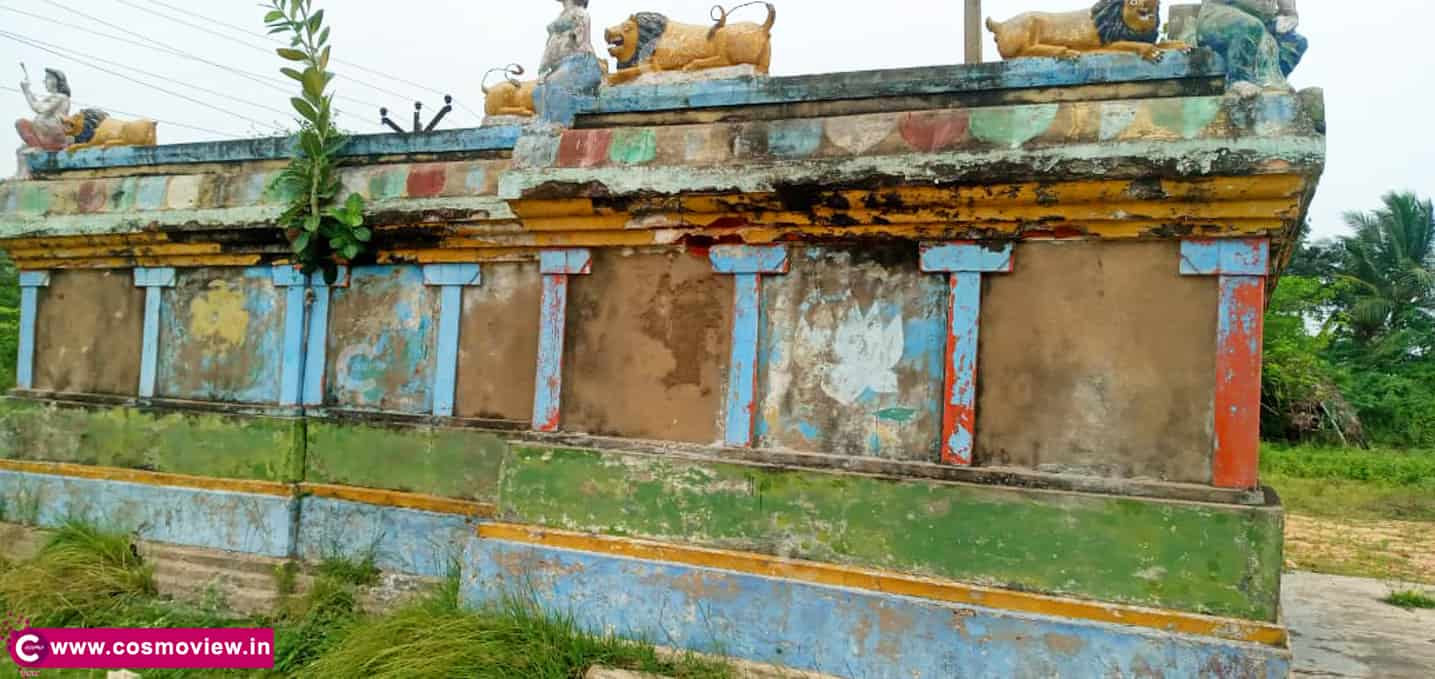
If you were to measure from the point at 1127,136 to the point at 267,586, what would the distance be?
585 centimetres

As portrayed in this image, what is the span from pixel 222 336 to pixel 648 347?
3793mm

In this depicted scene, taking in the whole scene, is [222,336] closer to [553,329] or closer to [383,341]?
[383,341]

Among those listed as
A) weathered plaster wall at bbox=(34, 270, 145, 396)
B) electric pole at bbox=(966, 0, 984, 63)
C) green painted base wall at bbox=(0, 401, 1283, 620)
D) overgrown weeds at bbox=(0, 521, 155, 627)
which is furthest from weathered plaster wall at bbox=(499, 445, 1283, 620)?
electric pole at bbox=(966, 0, 984, 63)

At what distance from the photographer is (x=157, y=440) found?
695 cm

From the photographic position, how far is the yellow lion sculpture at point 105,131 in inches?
301

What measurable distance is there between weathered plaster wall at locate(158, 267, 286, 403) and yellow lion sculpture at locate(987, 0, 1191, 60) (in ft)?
17.0

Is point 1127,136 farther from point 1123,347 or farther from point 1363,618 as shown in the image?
point 1363,618

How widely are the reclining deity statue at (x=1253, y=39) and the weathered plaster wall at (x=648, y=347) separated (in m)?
2.49

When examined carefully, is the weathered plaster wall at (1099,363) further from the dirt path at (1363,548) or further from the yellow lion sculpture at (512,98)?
the dirt path at (1363,548)

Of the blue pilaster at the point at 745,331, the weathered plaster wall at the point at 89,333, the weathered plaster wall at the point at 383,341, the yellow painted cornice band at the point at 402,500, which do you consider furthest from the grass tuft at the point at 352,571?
the blue pilaster at the point at 745,331

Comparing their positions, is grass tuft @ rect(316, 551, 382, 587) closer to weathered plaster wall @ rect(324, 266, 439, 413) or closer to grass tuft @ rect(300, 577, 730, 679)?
weathered plaster wall @ rect(324, 266, 439, 413)

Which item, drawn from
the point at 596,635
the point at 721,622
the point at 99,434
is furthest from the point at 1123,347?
the point at 99,434

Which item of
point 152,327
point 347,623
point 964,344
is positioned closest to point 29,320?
point 152,327

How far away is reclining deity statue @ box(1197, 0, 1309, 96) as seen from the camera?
4.10m
